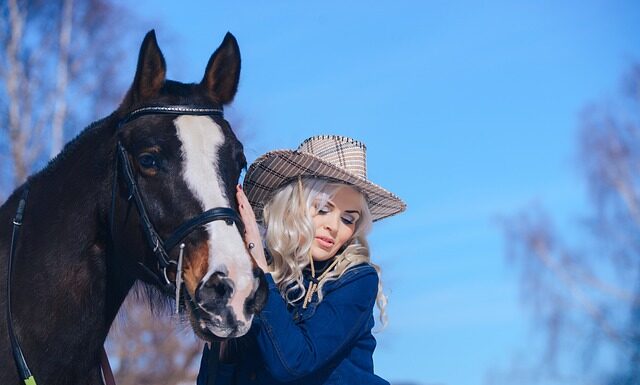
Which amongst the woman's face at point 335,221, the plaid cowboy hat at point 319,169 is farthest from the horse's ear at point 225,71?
the woman's face at point 335,221

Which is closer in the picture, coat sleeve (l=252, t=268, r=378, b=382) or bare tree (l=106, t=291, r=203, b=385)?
coat sleeve (l=252, t=268, r=378, b=382)

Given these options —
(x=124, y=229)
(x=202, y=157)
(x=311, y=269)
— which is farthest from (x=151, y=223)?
(x=311, y=269)

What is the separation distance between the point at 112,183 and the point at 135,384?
7.77 m

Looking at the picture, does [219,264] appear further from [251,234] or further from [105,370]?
[105,370]

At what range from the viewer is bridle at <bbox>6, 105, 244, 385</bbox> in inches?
119

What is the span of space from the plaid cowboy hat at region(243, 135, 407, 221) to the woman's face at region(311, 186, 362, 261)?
0.20ft

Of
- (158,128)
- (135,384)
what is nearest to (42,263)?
A: (158,128)

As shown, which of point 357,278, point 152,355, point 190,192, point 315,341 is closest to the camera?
point 190,192

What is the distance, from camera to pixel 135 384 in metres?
10.6

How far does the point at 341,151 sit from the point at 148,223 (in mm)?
981

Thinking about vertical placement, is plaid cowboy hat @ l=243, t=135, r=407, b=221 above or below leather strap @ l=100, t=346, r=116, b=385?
above

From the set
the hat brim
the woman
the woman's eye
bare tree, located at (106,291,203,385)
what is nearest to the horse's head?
the woman

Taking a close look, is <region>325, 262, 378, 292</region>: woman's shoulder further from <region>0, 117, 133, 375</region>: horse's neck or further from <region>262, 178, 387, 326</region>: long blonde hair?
<region>0, 117, 133, 375</region>: horse's neck

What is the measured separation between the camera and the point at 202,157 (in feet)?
10.3
